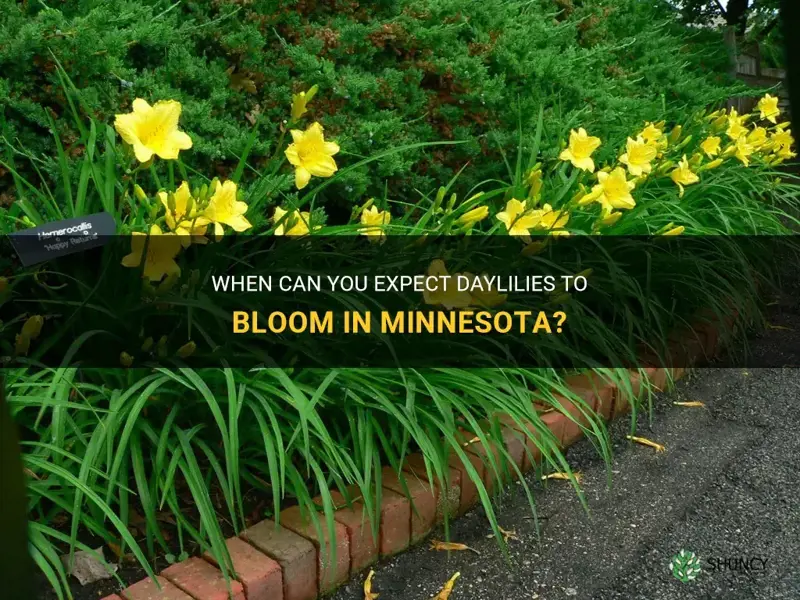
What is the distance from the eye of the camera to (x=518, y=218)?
2.26 metres

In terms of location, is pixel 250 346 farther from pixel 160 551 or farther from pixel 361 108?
pixel 361 108

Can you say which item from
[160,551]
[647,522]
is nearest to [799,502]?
[647,522]

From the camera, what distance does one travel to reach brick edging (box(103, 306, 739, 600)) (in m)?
1.53

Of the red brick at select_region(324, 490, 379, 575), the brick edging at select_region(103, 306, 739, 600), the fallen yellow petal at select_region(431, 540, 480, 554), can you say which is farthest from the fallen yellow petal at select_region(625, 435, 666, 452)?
the red brick at select_region(324, 490, 379, 575)

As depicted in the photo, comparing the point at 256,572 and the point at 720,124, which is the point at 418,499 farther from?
the point at 720,124

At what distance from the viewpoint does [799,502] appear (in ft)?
7.17

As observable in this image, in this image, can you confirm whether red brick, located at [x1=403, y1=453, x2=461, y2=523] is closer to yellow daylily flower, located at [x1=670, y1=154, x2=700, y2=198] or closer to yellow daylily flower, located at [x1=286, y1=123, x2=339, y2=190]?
yellow daylily flower, located at [x1=286, y1=123, x2=339, y2=190]

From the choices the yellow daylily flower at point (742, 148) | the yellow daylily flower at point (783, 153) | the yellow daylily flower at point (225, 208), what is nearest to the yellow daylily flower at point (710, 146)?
the yellow daylily flower at point (742, 148)

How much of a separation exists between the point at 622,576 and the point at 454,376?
1.91ft

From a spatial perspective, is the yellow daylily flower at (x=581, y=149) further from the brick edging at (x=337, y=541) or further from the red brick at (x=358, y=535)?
the red brick at (x=358, y=535)

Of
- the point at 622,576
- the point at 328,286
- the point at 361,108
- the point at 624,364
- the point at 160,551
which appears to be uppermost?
the point at 361,108

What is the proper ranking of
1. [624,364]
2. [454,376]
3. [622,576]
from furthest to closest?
[624,364]
[454,376]
[622,576]

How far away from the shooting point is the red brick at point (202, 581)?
1499 mm

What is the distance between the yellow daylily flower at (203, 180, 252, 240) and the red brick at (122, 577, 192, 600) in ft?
2.45
